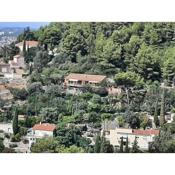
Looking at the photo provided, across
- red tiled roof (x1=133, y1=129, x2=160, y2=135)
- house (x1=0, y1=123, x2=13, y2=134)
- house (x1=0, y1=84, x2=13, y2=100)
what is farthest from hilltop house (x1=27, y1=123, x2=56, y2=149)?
red tiled roof (x1=133, y1=129, x2=160, y2=135)

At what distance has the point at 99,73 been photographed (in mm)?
4676

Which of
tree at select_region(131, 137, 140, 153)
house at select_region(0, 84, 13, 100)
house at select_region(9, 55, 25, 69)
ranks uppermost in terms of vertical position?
house at select_region(9, 55, 25, 69)

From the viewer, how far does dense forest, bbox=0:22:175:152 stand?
182 inches

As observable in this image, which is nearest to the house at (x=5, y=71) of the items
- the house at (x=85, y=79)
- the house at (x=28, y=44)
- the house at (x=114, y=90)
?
the house at (x=28, y=44)

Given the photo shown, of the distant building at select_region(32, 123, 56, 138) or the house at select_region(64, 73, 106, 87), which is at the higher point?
the house at select_region(64, 73, 106, 87)

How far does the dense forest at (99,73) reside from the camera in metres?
4.62

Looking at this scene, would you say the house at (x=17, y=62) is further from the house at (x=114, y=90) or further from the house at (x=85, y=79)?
the house at (x=114, y=90)

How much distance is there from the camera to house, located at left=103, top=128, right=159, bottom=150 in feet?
15.1

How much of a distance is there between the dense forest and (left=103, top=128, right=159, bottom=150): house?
0.13ft

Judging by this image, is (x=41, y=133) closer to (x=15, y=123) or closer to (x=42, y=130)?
(x=42, y=130)

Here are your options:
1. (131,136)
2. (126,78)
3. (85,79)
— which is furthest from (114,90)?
(131,136)

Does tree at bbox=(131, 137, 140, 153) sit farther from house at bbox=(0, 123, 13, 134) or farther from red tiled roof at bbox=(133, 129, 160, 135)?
house at bbox=(0, 123, 13, 134)

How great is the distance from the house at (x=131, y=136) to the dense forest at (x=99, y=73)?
40 mm
